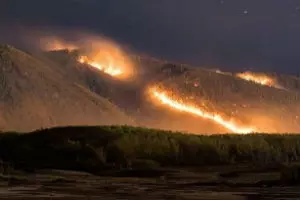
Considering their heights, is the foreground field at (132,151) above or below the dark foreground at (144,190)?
above

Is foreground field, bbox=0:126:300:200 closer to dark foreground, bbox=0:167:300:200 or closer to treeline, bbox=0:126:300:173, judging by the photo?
treeline, bbox=0:126:300:173

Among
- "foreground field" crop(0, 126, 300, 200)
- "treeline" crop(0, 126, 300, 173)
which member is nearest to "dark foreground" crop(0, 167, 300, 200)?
"foreground field" crop(0, 126, 300, 200)

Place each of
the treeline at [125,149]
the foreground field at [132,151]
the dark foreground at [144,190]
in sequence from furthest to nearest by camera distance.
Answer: the treeline at [125,149] → the foreground field at [132,151] → the dark foreground at [144,190]

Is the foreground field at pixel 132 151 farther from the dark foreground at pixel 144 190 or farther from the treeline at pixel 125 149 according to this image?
the dark foreground at pixel 144 190

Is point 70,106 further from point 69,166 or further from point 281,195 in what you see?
point 281,195

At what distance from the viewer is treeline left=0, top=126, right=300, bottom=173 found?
95.1 m

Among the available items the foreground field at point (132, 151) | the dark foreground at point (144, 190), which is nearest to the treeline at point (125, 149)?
the foreground field at point (132, 151)

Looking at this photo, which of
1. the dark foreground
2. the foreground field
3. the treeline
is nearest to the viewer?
the dark foreground

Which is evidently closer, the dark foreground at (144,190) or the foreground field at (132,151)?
the dark foreground at (144,190)

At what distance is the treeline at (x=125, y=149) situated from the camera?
312ft

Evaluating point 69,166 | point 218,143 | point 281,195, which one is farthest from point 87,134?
point 281,195

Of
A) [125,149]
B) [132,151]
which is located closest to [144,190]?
[132,151]

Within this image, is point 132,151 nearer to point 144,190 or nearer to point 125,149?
point 125,149

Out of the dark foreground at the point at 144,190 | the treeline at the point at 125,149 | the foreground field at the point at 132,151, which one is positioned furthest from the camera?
the treeline at the point at 125,149
